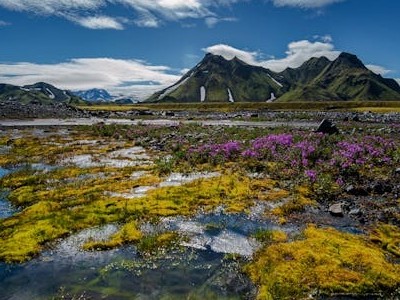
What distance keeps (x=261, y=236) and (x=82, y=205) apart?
9.28 meters

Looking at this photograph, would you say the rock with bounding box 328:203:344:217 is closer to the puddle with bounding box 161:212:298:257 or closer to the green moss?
the puddle with bounding box 161:212:298:257

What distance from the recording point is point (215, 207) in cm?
1958

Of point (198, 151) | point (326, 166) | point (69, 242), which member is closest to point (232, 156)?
point (198, 151)

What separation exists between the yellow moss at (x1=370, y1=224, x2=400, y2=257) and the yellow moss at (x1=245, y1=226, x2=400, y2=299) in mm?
475

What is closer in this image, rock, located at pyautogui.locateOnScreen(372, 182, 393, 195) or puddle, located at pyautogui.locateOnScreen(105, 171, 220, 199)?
rock, located at pyautogui.locateOnScreen(372, 182, 393, 195)

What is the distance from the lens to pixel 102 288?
11656mm

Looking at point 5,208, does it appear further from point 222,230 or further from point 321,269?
point 321,269

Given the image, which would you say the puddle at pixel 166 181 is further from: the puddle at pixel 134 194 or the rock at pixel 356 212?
the rock at pixel 356 212

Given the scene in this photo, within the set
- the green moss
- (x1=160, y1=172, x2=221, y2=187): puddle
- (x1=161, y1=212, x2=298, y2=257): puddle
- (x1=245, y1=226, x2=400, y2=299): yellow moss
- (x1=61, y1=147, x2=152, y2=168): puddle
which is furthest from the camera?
(x1=61, y1=147, x2=152, y2=168): puddle

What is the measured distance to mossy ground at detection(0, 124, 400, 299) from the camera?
12414 mm

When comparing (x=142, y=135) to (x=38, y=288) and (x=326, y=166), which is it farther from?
(x=38, y=288)

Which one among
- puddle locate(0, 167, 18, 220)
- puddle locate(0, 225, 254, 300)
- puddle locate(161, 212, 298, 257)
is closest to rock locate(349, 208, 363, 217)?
puddle locate(161, 212, 298, 257)

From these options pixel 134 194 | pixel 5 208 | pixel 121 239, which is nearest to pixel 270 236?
pixel 121 239

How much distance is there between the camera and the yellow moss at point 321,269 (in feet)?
38.3
